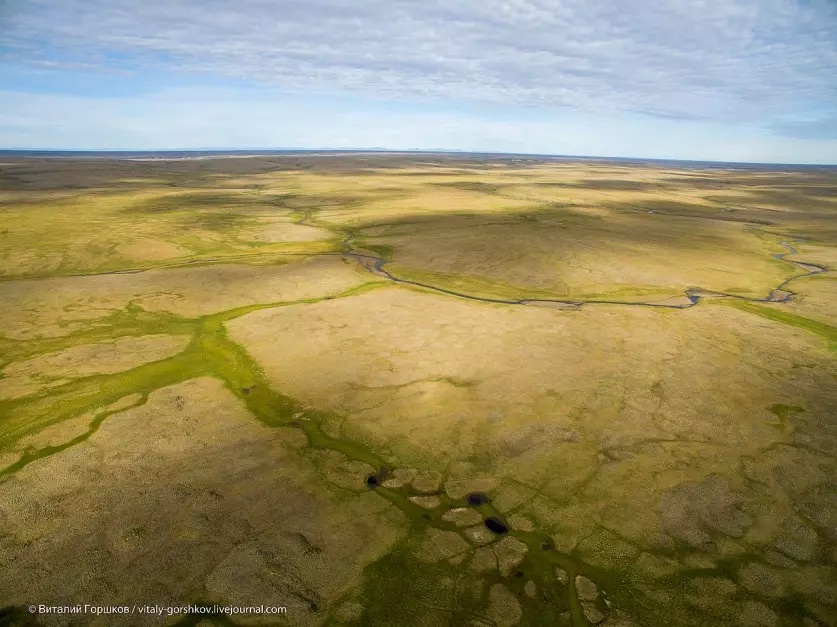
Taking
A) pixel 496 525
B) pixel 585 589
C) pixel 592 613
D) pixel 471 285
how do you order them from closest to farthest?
pixel 592 613 → pixel 585 589 → pixel 496 525 → pixel 471 285

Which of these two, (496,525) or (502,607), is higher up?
(496,525)

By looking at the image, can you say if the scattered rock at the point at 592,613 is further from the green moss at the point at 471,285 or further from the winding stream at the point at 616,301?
the green moss at the point at 471,285

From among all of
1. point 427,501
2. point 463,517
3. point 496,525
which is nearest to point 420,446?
point 427,501

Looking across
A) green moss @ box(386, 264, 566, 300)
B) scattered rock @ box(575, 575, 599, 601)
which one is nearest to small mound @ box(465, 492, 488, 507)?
scattered rock @ box(575, 575, 599, 601)

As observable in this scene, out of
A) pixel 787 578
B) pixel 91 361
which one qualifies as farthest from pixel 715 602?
pixel 91 361

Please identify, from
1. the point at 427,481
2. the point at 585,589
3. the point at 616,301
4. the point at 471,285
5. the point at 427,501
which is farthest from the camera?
the point at 471,285

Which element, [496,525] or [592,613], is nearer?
[592,613]

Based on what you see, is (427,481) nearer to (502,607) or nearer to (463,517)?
(463,517)

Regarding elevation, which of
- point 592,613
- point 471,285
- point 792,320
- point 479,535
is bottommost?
point 592,613

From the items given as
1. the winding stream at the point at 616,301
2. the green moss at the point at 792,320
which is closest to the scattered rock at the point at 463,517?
the winding stream at the point at 616,301
